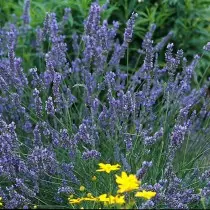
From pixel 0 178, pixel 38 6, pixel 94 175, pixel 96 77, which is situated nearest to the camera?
pixel 94 175

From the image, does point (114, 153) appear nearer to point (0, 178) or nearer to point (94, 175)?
point (94, 175)

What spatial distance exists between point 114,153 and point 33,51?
200 cm

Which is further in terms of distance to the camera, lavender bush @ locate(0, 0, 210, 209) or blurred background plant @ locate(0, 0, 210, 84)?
blurred background plant @ locate(0, 0, 210, 84)

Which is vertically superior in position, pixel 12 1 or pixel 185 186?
pixel 12 1

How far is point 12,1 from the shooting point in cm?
551

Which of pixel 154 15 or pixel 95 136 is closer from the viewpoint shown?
pixel 95 136

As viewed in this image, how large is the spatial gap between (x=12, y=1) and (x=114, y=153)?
2.27 metres

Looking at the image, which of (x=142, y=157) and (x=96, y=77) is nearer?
(x=142, y=157)

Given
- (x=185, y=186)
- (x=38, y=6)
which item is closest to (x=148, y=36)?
(x=38, y=6)

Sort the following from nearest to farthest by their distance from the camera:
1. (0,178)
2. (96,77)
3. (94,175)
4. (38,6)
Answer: (94,175), (0,178), (96,77), (38,6)

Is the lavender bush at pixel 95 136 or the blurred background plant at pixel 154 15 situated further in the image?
the blurred background plant at pixel 154 15

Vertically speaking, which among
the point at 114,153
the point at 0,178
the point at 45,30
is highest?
the point at 45,30

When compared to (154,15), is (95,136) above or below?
below

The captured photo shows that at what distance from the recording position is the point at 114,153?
3.75 meters
